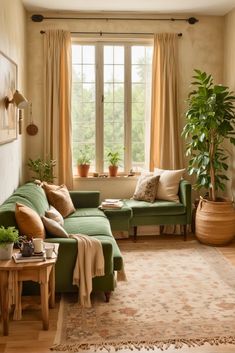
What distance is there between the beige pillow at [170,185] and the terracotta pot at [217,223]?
0.47 m

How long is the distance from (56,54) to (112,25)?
0.87 metres

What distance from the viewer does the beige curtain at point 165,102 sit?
612 centimetres

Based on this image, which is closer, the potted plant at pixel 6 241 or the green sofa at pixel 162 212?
the potted plant at pixel 6 241

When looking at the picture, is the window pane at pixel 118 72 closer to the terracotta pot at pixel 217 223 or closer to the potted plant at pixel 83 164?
the potted plant at pixel 83 164

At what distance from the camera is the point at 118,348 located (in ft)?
9.76

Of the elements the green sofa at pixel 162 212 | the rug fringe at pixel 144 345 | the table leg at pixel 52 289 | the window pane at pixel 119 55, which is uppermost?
the window pane at pixel 119 55

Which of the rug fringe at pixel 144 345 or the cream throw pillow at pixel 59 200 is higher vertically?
the cream throw pillow at pixel 59 200

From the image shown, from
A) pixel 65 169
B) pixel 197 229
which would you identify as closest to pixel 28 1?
pixel 65 169

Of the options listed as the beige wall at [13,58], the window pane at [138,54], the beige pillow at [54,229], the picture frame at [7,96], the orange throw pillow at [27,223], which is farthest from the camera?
the window pane at [138,54]

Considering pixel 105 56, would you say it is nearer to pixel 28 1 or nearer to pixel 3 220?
pixel 28 1

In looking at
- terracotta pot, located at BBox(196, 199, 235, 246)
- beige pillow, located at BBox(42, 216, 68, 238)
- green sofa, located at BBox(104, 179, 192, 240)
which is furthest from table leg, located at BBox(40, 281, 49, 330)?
terracotta pot, located at BBox(196, 199, 235, 246)

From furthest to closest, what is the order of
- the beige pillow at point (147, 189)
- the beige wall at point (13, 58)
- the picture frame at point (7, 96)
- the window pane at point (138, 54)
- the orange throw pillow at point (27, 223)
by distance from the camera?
the window pane at point (138, 54), the beige pillow at point (147, 189), the beige wall at point (13, 58), the picture frame at point (7, 96), the orange throw pillow at point (27, 223)

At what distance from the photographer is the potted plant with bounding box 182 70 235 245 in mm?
5332

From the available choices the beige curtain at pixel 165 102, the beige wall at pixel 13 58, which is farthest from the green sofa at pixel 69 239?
the beige curtain at pixel 165 102
